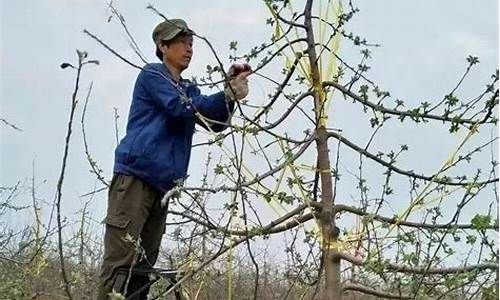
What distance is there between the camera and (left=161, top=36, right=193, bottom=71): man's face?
3.23 meters

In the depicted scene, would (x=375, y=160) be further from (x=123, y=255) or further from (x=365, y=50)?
(x=123, y=255)

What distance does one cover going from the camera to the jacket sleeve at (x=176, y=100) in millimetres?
2758

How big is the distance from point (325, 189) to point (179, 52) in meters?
1.03

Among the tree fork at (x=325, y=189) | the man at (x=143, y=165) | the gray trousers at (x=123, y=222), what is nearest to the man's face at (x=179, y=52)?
the man at (x=143, y=165)

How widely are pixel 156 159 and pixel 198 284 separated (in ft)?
1.83

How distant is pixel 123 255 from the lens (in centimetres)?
314

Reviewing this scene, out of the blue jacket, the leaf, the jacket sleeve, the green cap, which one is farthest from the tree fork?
the green cap

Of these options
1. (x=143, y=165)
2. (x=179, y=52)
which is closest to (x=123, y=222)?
(x=143, y=165)

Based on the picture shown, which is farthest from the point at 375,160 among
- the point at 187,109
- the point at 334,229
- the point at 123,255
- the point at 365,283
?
the point at 123,255

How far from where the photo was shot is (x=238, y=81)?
2531 millimetres

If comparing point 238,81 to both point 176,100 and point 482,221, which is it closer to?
point 176,100

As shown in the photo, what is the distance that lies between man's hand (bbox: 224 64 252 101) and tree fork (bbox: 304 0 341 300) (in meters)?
0.21

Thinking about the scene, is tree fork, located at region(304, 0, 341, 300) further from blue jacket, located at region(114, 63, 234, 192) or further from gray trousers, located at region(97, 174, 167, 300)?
gray trousers, located at region(97, 174, 167, 300)

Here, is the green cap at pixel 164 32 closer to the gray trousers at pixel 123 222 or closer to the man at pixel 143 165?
the man at pixel 143 165
